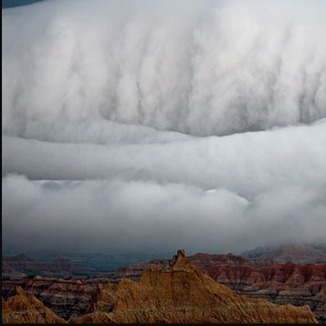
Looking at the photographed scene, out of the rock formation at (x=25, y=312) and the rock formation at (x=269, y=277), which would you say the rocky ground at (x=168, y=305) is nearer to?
the rock formation at (x=25, y=312)

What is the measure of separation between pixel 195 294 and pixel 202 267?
992cm

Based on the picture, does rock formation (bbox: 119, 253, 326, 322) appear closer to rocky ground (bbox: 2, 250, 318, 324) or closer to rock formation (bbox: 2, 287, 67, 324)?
rocky ground (bbox: 2, 250, 318, 324)

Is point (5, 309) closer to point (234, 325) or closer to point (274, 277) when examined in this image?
point (234, 325)

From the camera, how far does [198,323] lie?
5141 cm

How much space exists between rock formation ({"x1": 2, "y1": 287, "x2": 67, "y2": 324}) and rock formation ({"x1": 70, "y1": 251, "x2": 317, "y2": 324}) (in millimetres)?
1780

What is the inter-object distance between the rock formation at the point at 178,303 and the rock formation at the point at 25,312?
1780mm

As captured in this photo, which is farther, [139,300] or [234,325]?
[139,300]

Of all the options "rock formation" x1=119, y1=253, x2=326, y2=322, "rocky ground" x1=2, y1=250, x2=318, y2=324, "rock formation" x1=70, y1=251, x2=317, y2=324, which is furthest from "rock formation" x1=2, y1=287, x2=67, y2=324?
"rock formation" x1=119, y1=253, x2=326, y2=322

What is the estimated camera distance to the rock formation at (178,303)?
5203 cm

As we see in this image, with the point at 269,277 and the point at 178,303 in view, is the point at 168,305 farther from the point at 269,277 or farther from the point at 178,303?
the point at 269,277

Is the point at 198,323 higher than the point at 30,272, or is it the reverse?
the point at 30,272

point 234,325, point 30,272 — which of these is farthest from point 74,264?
point 234,325

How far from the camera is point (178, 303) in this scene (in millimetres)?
53812

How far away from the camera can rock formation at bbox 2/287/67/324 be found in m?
50.8
